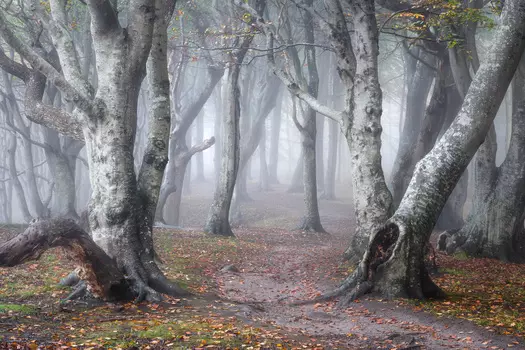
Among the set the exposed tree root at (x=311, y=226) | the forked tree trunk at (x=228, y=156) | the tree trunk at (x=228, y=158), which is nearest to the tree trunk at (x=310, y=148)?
the exposed tree root at (x=311, y=226)

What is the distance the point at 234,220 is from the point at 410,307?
18637mm

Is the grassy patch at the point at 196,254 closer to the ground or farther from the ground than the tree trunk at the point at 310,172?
closer to the ground

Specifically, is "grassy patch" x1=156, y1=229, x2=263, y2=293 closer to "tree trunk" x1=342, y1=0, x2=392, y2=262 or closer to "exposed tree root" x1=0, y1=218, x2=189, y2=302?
"exposed tree root" x1=0, y1=218, x2=189, y2=302

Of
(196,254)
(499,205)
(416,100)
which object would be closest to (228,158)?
(196,254)

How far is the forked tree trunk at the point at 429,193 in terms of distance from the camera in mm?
9086

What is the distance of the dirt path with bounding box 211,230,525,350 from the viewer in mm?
6957

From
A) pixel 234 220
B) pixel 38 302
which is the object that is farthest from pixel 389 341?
pixel 234 220

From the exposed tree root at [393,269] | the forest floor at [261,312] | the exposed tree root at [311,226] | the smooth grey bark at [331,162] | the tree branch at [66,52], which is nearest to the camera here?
the forest floor at [261,312]

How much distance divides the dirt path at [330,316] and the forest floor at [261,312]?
0.02 meters

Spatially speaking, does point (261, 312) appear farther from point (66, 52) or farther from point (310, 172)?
point (310, 172)

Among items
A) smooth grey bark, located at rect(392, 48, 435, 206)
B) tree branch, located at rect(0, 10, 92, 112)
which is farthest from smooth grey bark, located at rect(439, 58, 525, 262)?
tree branch, located at rect(0, 10, 92, 112)

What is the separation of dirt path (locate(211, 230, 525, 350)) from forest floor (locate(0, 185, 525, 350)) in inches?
0.7

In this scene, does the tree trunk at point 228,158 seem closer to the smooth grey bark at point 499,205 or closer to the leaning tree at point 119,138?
the smooth grey bark at point 499,205

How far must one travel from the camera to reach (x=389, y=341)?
7000 millimetres
